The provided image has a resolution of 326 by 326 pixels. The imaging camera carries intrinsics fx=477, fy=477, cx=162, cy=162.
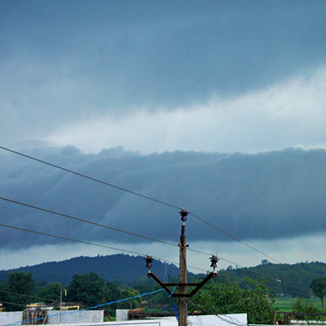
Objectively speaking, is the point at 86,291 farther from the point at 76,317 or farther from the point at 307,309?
the point at 76,317

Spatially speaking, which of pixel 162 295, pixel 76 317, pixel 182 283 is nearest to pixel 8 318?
pixel 76 317

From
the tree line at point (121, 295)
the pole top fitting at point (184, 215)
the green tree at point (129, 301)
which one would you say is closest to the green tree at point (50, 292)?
the tree line at point (121, 295)

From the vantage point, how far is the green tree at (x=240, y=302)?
53781 mm

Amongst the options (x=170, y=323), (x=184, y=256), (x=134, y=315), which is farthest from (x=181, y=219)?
(x=134, y=315)

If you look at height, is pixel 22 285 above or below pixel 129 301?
above

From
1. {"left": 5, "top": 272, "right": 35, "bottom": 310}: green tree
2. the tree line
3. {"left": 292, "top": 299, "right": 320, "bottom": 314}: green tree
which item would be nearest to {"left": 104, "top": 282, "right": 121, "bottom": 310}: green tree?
the tree line

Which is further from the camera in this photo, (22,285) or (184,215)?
(22,285)

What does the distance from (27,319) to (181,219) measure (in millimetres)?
23627

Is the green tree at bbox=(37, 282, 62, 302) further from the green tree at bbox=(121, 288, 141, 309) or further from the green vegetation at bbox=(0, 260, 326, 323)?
the green tree at bbox=(121, 288, 141, 309)

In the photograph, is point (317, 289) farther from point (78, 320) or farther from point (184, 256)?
point (184, 256)

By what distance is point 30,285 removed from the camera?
164875 mm

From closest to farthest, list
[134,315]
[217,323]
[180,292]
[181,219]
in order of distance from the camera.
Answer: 1. [180,292]
2. [181,219]
3. [217,323]
4. [134,315]

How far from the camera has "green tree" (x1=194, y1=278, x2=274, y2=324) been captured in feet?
176

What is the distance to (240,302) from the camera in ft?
178
